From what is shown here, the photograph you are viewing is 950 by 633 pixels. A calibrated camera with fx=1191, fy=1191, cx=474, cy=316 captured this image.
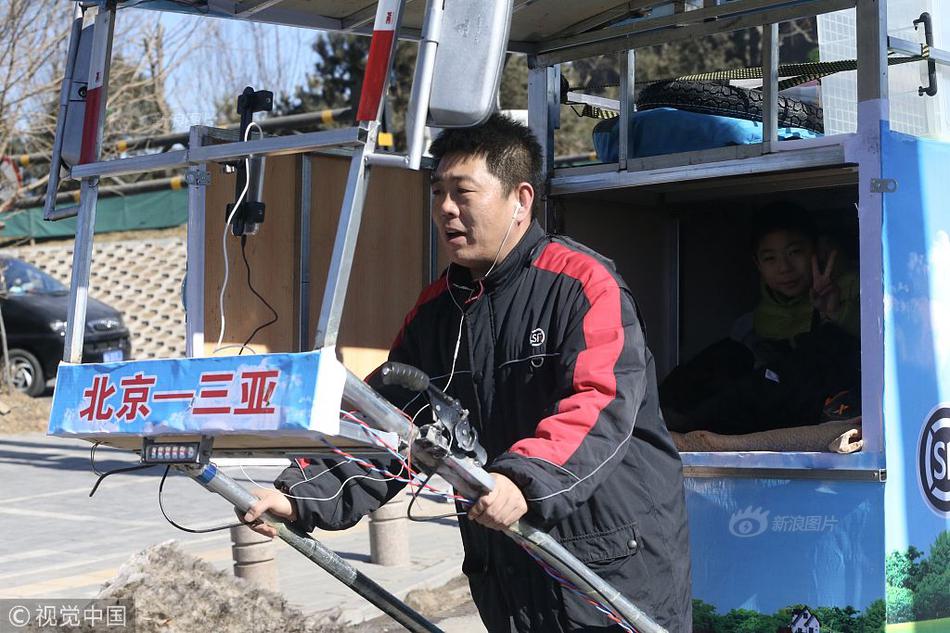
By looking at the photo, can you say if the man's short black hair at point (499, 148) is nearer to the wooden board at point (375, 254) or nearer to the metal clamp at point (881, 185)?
the metal clamp at point (881, 185)

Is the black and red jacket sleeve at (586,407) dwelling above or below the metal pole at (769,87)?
below

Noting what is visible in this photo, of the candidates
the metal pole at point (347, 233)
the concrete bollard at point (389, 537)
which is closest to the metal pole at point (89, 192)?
the metal pole at point (347, 233)

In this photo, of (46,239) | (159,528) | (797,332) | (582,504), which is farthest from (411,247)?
(46,239)

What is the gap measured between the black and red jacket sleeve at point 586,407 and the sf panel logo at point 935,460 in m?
1.49

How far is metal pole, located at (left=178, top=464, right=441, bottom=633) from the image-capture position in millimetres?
3041

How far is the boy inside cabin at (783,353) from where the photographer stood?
15.2 feet

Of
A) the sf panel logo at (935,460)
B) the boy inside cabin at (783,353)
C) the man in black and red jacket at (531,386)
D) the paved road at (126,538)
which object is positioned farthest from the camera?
the paved road at (126,538)

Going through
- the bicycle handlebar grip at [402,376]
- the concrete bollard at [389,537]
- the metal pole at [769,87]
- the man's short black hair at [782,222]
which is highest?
the metal pole at [769,87]

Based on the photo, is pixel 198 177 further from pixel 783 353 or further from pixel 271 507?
pixel 783 353

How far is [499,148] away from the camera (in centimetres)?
312

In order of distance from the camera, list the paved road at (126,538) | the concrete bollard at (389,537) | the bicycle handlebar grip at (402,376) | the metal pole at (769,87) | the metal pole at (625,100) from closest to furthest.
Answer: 1. the bicycle handlebar grip at (402,376)
2. the metal pole at (769,87)
3. the metal pole at (625,100)
4. the paved road at (126,538)
5. the concrete bollard at (389,537)

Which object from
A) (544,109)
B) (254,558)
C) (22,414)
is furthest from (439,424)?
(22,414)

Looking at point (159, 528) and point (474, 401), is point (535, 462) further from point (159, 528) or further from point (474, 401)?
point (159, 528)

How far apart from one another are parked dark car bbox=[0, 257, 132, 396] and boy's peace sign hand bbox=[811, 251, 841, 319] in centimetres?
1236
